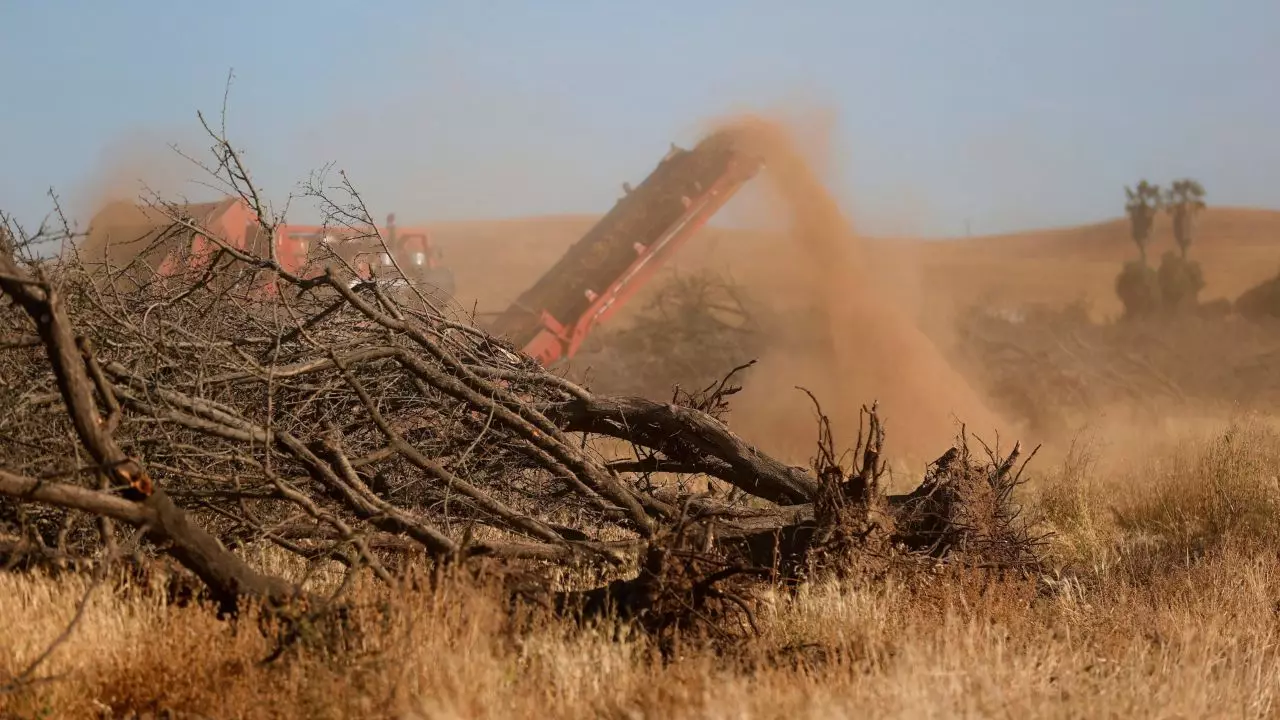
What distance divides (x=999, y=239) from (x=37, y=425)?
9694 cm

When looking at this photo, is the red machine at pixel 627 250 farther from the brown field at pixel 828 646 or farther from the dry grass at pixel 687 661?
the dry grass at pixel 687 661

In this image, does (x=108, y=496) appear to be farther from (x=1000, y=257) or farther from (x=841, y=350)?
(x=1000, y=257)

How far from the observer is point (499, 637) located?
4801mm

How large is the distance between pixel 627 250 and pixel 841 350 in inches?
145

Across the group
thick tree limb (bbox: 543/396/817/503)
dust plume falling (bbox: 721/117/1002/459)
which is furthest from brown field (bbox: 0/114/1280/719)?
dust plume falling (bbox: 721/117/1002/459)

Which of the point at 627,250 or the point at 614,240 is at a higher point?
the point at 614,240

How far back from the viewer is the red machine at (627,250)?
1506cm

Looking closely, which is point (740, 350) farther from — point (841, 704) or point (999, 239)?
point (999, 239)

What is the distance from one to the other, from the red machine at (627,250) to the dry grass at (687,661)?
29.2 feet

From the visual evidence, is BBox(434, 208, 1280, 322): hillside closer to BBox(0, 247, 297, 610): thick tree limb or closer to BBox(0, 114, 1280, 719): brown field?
BBox(0, 114, 1280, 719): brown field

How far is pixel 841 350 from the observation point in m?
17.1

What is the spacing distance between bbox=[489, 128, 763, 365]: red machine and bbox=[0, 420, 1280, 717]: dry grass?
8890mm

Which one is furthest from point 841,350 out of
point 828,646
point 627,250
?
point 828,646

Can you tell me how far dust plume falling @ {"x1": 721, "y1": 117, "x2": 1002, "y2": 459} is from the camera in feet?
53.7
